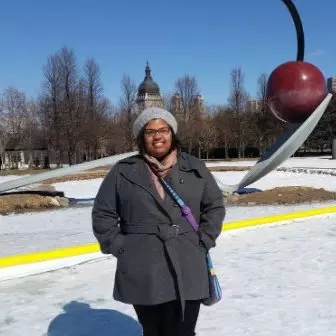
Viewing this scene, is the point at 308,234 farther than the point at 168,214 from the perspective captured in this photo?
Yes

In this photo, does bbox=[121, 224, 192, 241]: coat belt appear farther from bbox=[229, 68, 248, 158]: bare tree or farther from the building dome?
the building dome

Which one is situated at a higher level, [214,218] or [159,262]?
[214,218]

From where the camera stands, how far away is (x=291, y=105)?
9992 mm

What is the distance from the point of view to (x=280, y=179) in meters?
18.3

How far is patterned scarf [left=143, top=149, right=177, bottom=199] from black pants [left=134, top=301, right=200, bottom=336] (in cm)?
57

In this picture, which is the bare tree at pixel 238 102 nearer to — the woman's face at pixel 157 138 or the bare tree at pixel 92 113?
the bare tree at pixel 92 113

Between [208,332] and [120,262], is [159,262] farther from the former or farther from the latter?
[208,332]

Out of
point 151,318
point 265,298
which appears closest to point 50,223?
point 265,298

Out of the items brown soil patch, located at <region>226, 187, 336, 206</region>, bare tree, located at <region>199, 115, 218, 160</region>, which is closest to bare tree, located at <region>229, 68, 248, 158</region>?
bare tree, located at <region>199, 115, 218, 160</region>

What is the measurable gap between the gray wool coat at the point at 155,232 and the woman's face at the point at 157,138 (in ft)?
0.33

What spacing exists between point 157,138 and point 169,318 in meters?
0.93

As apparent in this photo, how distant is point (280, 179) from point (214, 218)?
1631 cm

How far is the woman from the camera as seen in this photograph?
240 cm

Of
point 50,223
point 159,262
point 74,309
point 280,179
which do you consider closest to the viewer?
point 159,262
